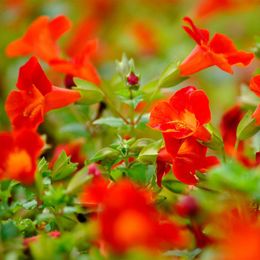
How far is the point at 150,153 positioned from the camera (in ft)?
3.26

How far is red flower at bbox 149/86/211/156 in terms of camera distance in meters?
0.96

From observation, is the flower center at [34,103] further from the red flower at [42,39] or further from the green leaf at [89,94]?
the red flower at [42,39]

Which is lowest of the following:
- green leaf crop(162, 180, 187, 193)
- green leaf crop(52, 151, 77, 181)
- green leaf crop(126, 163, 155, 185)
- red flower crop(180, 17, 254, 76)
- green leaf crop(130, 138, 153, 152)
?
green leaf crop(162, 180, 187, 193)

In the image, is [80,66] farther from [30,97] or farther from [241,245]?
[241,245]

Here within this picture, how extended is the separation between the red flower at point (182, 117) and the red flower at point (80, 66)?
0.23 metres

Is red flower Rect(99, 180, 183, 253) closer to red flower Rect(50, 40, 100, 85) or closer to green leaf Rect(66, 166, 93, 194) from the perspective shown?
green leaf Rect(66, 166, 93, 194)

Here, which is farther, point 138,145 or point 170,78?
point 170,78

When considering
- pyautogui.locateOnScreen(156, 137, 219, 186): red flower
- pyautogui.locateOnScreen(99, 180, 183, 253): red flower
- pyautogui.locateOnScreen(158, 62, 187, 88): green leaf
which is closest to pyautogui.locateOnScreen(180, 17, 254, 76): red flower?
pyautogui.locateOnScreen(158, 62, 187, 88): green leaf

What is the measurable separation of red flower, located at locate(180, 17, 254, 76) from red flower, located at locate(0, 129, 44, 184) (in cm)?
32

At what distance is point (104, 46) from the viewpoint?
2.73 meters

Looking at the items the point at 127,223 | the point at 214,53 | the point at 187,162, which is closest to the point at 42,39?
the point at 214,53

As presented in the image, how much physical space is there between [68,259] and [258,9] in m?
2.07

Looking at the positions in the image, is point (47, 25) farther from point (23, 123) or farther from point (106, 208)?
→ point (106, 208)

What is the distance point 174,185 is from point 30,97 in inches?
10.1
